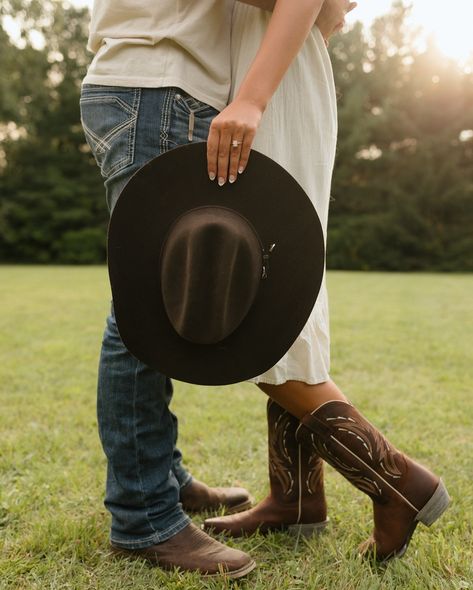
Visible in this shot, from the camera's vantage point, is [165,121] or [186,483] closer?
[165,121]

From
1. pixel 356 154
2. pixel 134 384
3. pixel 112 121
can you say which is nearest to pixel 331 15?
pixel 112 121

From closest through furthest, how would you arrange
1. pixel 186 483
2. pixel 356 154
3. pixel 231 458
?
pixel 186 483 < pixel 231 458 < pixel 356 154

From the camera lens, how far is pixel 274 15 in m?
1.22

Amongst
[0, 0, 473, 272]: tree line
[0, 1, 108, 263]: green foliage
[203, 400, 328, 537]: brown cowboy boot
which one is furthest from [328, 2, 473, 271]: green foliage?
[203, 400, 328, 537]: brown cowboy boot

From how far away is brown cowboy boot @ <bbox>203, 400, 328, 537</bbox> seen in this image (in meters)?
1.60

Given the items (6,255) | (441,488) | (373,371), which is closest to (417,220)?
(6,255)

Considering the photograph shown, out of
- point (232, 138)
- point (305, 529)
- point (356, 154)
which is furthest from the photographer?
point (356, 154)

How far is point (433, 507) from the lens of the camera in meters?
1.45

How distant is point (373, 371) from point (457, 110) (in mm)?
22443

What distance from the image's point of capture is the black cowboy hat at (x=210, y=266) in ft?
4.03

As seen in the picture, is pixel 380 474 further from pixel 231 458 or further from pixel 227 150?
pixel 231 458

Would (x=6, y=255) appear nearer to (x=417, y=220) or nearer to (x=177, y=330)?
(x=417, y=220)

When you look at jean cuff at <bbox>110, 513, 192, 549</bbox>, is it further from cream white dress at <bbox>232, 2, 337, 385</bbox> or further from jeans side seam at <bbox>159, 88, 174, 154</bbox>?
jeans side seam at <bbox>159, 88, 174, 154</bbox>

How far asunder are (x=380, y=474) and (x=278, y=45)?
957 millimetres
